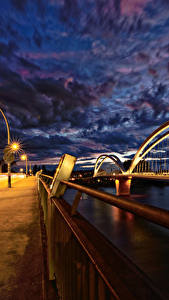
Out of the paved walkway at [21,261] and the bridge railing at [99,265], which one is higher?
the bridge railing at [99,265]

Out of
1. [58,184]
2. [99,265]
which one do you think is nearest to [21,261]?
[58,184]

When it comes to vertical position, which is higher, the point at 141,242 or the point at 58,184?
the point at 58,184

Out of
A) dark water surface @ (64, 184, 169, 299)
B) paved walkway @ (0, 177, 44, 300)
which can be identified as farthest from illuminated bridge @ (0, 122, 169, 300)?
dark water surface @ (64, 184, 169, 299)

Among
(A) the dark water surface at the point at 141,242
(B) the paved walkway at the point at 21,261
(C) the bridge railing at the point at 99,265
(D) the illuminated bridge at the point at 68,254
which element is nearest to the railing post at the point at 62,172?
(D) the illuminated bridge at the point at 68,254

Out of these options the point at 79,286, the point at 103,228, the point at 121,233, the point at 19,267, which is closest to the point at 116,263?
the point at 79,286

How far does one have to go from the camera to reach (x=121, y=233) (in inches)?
1519

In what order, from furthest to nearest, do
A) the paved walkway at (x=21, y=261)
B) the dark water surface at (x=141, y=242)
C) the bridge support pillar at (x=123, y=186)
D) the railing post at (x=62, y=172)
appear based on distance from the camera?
the bridge support pillar at (x=123, y=186) < the dark water surface at (x=141, y=242) < the paved walkway at (x=21, y=261) < the railing post at (x=62, y=172)

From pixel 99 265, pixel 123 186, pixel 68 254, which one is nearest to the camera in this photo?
pixel 99 265

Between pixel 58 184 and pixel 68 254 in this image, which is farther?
pixel 58 184

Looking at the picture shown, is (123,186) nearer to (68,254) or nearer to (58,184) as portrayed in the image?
(58,184)

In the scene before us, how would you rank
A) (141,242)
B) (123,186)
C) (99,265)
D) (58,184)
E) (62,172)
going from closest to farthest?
(99,265) → (62,172) → (58,184) → (141,242) → (123,186)

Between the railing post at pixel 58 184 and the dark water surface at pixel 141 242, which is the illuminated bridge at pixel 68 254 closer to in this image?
the railing post at pixel 58 184

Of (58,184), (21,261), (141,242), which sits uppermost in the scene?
(58,184)

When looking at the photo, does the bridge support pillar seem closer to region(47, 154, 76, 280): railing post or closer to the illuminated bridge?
the illuminated bridge
